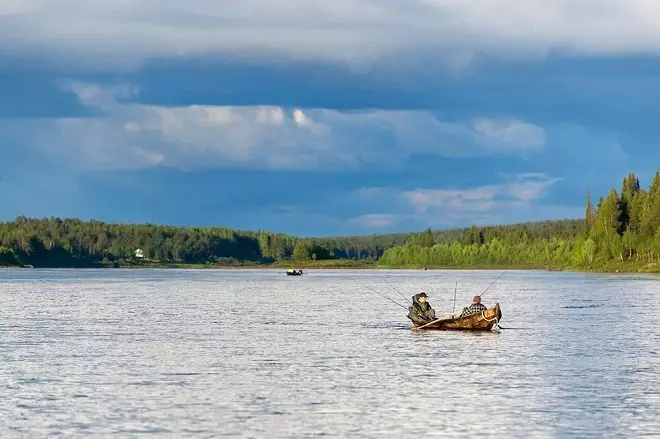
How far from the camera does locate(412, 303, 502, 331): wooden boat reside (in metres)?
70.4

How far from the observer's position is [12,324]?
7812 cm

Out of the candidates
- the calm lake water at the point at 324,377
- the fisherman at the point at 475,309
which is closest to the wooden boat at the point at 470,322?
the fisherman at the point at 475,309

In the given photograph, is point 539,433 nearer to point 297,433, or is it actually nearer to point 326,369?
point 297,433

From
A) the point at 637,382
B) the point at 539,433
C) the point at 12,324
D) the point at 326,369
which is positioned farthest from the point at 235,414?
the point at 12,324

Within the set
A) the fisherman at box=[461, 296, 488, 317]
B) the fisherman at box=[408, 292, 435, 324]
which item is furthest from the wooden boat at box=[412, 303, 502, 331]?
the fisherman at box=[408, 292, 435, 324]

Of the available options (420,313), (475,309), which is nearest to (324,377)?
(475,309)

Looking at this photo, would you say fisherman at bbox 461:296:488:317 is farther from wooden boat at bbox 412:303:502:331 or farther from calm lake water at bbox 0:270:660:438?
calm lake water at bbox 0:270:660:438

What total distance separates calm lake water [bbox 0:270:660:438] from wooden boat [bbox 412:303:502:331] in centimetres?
115

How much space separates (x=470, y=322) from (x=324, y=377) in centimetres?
2651

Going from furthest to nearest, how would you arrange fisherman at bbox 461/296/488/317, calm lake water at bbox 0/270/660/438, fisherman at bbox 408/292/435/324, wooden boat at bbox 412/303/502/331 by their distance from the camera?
fisherman at bbox 408/292/435/324 → fisherman at bbox 461/296/488/317 → wooden boat at bbox 412/303/502/331 → calm lake water at bbox 0/270/660/438

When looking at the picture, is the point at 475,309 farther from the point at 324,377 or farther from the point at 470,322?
the point at 324,377

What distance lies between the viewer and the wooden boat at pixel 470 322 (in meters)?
70.4

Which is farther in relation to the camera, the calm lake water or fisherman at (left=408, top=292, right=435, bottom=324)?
fisherman at (left=408, top=292, right=435, bottom=324)

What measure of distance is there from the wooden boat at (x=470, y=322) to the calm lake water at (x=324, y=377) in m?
1.15
